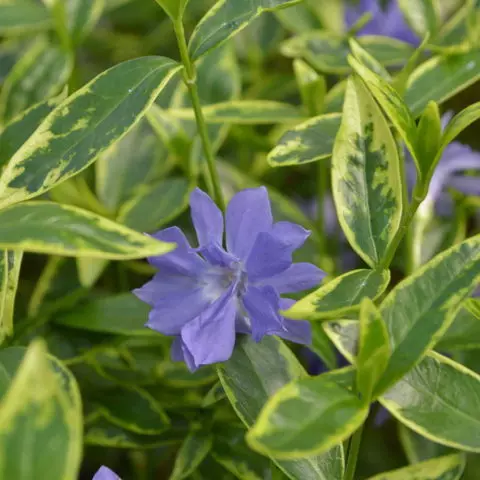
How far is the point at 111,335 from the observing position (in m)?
0.72

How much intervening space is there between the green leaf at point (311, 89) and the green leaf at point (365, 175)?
179mm

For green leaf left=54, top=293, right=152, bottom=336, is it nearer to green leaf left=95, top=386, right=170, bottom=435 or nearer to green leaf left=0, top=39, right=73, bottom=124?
green leaf left=95, top=386, right=170, bottom=435

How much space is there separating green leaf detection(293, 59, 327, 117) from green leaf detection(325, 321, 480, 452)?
303mm

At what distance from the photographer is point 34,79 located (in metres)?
0.86

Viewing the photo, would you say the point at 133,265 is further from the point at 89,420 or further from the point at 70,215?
the point at 70,215

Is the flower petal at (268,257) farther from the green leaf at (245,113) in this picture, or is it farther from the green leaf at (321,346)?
the green leaf at (245,113)

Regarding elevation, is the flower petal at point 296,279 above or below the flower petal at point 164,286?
above

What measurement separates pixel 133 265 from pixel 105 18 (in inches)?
22.1

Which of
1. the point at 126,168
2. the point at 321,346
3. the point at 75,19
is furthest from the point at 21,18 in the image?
the point at 321,346

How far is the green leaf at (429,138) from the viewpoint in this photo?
1.69ft

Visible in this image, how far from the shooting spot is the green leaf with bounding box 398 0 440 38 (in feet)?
2.64

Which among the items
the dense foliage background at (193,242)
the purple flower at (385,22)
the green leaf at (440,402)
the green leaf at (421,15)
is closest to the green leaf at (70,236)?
the dense foliage background at (193,242)

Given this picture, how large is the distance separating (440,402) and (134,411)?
0.98 feet

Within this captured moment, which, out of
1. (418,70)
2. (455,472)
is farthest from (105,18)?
(455,472)
